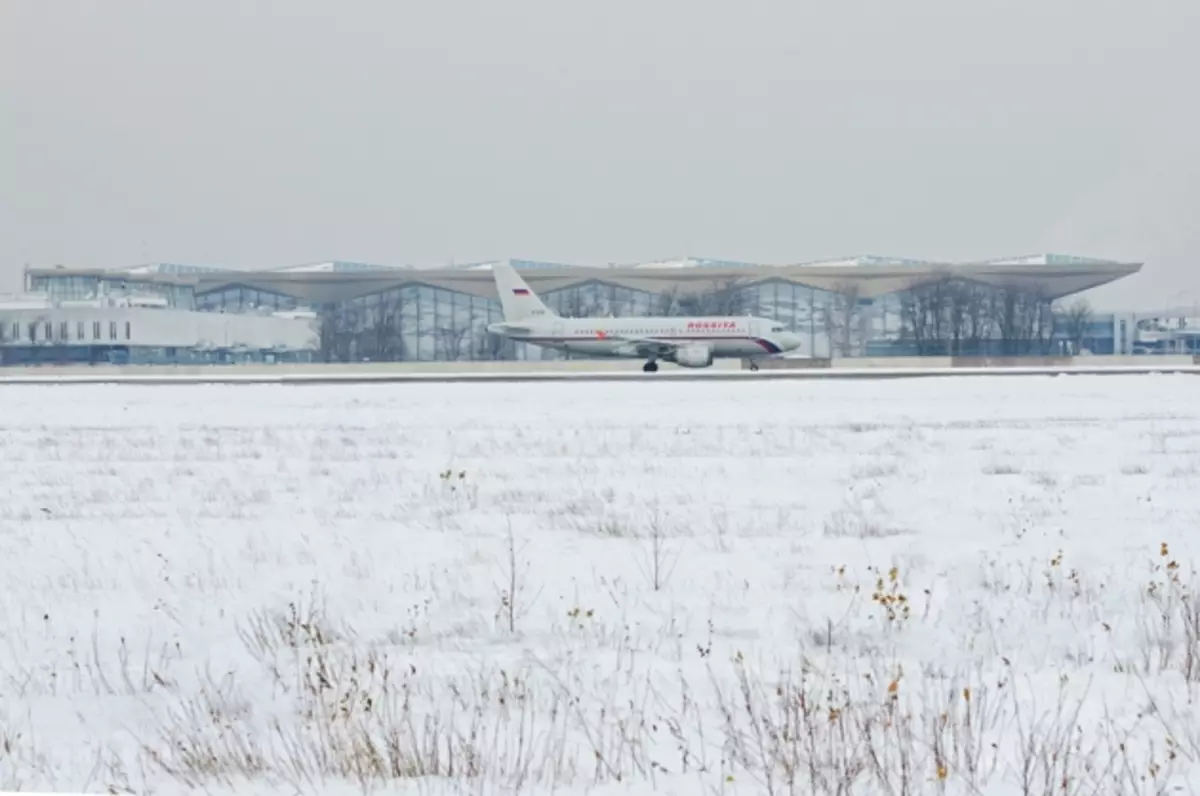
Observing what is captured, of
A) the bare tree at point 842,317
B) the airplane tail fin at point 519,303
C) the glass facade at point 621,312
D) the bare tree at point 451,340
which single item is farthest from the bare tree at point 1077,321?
the bare tree at point 451,340

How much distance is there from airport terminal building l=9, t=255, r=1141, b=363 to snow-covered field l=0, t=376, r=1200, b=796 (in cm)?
7416

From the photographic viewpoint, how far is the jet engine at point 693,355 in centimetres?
5628

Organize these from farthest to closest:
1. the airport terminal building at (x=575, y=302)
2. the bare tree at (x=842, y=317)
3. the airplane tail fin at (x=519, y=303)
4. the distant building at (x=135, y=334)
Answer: the bare tree at (x=842, y=317)
the airport terminal building at (x=575, y=302)
the distant building at (x=135, y=334)
the airplane tail fin at (x=519, y=303)

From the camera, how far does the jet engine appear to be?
56.3m

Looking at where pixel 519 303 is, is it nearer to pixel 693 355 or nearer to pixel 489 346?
pixel 693 355

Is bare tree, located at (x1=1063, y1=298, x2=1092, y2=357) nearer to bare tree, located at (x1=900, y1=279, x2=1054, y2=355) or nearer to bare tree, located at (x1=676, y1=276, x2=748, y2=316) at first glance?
bare tree, located at (x1=900, y1=279, x2=1054, y2=355)

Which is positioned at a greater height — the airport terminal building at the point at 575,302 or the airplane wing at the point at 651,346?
the airport terminal building at the point at 575,302

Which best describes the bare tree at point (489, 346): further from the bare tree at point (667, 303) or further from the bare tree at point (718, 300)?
the bare tree at point (718, 300)

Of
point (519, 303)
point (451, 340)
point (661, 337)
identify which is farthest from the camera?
point (451, 340)

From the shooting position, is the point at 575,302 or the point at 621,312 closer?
the point at 621,312

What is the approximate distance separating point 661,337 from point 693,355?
224 cm

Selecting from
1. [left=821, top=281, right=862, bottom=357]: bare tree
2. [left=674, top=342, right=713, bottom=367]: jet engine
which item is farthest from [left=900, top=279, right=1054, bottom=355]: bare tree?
[left=674, top=342, right=713, bottom=367]: jet engine

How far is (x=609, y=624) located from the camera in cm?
759

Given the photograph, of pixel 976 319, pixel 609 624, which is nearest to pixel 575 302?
pixel 976 319
